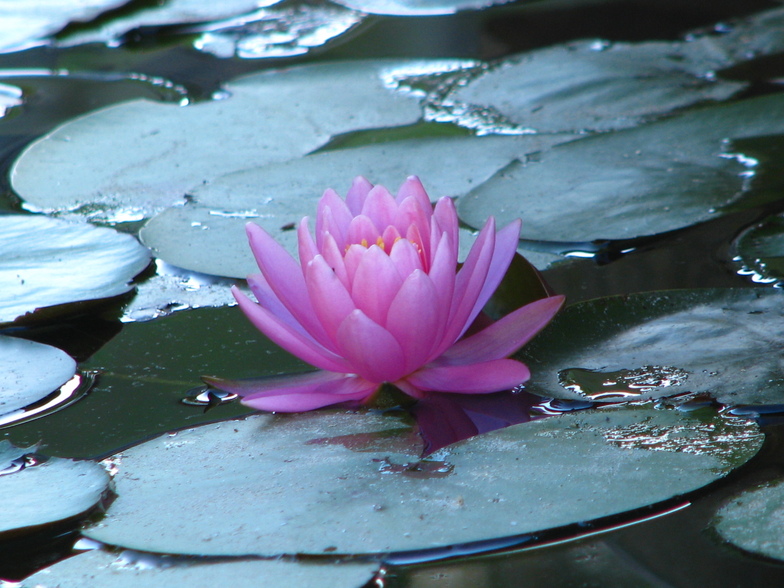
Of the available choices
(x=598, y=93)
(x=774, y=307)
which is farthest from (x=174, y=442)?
(x=598, y=93)

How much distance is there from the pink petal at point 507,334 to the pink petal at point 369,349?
3.6 inches

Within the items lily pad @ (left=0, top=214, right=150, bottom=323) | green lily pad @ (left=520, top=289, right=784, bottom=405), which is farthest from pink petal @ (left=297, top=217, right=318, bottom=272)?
lily pad @ (left=0, top=214, right=150, bottom=323)

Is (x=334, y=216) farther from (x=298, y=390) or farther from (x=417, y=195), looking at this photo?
(x=298, y=390)

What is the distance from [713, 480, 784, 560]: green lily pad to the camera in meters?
0.75

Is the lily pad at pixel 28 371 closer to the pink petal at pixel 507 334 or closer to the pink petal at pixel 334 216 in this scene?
the pink petal at pixel 334 216

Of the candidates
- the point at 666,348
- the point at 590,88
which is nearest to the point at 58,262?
the point at 666,348

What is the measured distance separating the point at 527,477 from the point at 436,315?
213 millimetres

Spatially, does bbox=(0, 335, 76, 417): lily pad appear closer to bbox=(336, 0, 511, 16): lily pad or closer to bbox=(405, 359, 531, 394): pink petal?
bbox=(405, 359, 531, 394): pink petal

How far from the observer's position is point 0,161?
73.0 inches

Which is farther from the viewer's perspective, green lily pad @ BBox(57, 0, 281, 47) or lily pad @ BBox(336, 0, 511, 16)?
lily pad @ BBox(336, 0, 511, 16)

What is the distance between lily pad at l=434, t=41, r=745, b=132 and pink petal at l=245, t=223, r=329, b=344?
102 cm

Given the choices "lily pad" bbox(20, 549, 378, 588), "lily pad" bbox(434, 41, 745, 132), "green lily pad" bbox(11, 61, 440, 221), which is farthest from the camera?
"lily pad" bbox(434, 41, 745, 132)

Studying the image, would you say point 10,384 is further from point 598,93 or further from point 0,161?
point 598,93

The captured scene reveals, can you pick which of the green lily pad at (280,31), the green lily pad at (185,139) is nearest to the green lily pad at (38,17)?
the green lily pad at (280,31)
